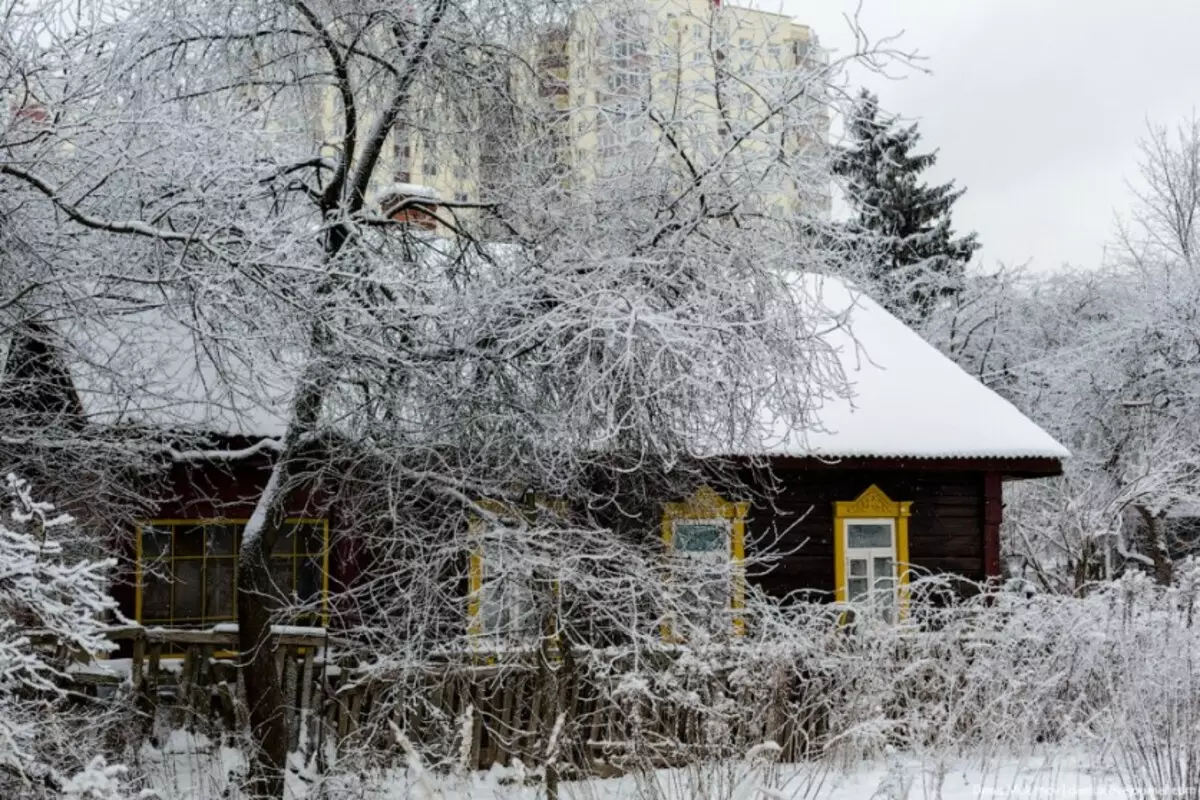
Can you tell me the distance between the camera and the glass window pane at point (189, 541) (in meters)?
11.6

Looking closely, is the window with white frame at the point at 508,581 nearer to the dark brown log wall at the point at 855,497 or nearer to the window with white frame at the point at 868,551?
the dark brown log wall at the point at 855,497

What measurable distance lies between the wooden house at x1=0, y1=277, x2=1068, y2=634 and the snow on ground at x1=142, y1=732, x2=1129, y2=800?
7.97 feet

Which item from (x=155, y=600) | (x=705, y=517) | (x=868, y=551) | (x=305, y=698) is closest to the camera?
(x=705, y=517)

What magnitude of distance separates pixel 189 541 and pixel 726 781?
7064 mm

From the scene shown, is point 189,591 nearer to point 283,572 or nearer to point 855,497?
point 283,572

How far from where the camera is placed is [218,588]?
11758 mm

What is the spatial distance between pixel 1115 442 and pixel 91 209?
1967cm

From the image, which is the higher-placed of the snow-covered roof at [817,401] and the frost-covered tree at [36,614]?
the snow-covered roof at [817,401]

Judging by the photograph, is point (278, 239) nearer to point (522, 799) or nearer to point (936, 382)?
point (522, 799)

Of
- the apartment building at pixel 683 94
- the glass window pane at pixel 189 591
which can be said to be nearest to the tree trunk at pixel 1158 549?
the apartment building at pixel 683 94

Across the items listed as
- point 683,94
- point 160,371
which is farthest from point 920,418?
point 160,371

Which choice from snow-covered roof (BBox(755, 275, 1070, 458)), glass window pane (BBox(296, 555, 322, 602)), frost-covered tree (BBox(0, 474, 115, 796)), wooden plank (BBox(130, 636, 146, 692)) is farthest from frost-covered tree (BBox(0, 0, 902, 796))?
snow-covered roof (BBox(755, 275, 1070, 458))

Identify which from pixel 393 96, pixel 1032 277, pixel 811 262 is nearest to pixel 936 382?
pixel 811 262

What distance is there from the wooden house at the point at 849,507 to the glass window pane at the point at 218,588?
1 cm
